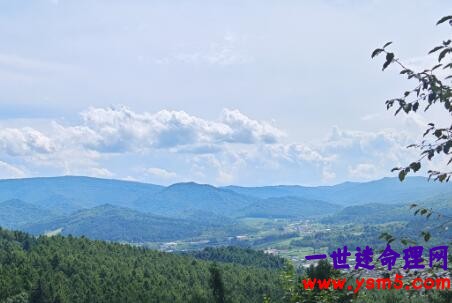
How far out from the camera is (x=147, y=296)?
128 m

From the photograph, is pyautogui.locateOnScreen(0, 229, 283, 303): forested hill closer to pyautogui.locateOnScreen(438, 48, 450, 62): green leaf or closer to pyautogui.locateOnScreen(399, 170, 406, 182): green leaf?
pyautogui.locateOnScreen(399, 170, 406, 182): green leaf

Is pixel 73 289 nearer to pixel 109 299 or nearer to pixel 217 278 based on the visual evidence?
pixel 109 299

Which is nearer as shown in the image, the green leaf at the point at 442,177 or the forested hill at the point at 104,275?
the green leaf at the point at 442,177

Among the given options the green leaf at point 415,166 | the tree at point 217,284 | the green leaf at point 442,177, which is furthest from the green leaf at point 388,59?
the tree at point 217,284

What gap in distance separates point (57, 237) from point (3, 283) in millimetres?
80867

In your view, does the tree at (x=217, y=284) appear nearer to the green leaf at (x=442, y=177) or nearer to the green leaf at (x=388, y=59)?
the green leaf at (x=442, y=177)

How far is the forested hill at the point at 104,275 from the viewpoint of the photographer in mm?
121625

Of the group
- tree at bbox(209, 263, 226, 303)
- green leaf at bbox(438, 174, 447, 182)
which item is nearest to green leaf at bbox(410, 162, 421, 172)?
green leaf at bbox(438, 174, 447, 182)

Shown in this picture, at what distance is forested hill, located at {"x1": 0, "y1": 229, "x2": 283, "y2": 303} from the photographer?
399ft

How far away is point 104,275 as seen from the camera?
149 metres

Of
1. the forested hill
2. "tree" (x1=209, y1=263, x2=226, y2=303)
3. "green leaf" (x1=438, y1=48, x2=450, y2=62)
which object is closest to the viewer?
"green leaf" (x1=438, y1=48, x2=450, y2=62)

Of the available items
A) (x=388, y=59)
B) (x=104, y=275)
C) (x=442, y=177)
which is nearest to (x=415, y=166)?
(x=442, y=177)

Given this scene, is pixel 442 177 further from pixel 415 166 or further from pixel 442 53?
pixel 442 53

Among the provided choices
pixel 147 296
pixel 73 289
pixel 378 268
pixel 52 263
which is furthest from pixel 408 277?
pixel 52 263
